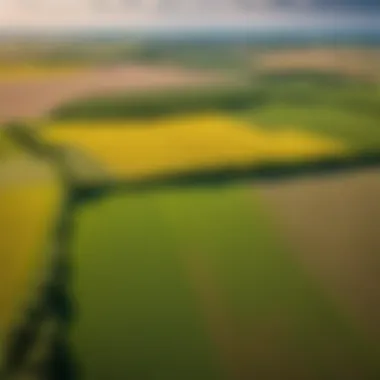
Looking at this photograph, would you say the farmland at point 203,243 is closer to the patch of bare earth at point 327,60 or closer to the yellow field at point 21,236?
the yellow field at point 21,236

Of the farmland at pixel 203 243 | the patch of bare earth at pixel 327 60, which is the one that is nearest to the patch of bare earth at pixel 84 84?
the farmland at pixel 203 243

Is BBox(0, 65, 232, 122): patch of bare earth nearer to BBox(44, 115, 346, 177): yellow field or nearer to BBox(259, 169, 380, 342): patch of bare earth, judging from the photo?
BBox(44, 115, 346, 177): yellow field

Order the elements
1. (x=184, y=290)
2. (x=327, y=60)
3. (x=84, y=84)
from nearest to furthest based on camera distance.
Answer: (x=184, y=290), (x=84, y=84), (x=327, y=60)

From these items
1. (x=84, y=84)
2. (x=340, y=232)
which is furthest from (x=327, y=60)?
(x=340, y=232)

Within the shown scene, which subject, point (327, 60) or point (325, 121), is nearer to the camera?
point (325, 121)

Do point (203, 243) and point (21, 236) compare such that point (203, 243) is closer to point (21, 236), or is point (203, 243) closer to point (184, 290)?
point (184, 290)

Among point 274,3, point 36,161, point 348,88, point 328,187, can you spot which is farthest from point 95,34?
point 328,187
